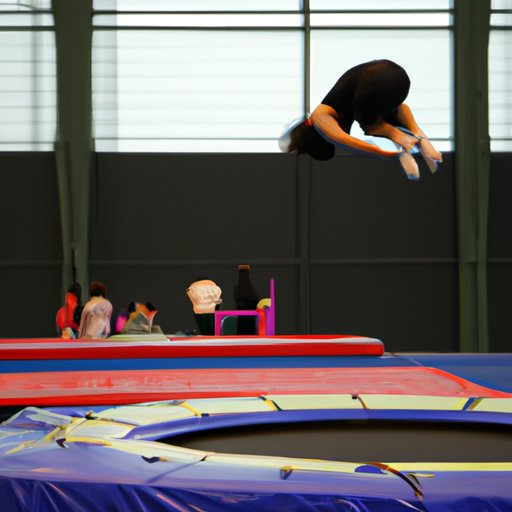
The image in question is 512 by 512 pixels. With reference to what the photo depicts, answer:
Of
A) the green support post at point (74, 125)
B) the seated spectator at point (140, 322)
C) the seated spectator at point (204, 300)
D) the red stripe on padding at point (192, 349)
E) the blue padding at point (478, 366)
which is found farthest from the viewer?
the green support post at point (74, 125)

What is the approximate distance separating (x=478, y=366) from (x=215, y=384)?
1467 mm

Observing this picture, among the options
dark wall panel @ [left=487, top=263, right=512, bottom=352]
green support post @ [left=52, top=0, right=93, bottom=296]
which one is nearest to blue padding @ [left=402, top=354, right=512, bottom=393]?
dark wall panel @ [left=487, top=263, right=512, bottom=352]

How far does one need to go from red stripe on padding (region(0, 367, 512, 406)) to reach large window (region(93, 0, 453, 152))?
666cm

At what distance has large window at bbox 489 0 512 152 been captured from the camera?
31.2ft

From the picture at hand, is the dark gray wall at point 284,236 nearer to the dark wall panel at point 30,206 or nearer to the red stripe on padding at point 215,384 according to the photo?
the dark wall panel at point 30,206

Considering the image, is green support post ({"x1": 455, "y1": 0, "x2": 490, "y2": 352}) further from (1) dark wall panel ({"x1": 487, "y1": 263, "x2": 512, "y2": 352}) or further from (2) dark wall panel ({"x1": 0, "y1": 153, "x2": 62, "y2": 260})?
(2) dark wall panel ({"x1": 0, "y1": 153, "x2": 62, "y2": 260})

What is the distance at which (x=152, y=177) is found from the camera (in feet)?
30.8

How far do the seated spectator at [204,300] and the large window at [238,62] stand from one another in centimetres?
432

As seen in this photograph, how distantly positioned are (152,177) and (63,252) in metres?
1.41

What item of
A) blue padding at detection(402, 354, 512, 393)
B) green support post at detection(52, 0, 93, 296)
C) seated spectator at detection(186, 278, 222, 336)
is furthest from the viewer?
green support post at detection(52, 0, 93, 296)

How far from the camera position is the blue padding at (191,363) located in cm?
331

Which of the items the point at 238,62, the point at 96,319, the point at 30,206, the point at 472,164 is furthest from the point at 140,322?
the point at 472,164

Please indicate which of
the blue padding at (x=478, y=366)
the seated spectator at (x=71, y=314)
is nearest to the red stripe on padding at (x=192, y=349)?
the blue padding at (x=478, y=366)

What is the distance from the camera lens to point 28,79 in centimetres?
940
